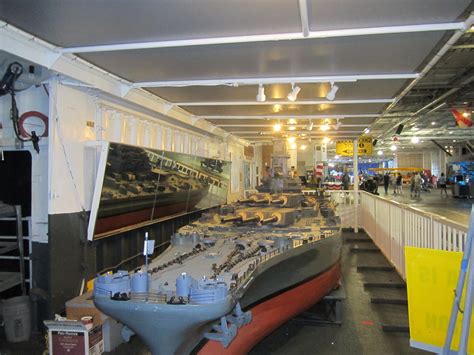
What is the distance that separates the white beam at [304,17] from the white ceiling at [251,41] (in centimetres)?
1

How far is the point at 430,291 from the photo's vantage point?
149 inches

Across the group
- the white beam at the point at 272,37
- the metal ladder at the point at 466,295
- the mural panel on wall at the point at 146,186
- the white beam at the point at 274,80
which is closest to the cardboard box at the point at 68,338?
the mural panel on wall at the point at 146,186

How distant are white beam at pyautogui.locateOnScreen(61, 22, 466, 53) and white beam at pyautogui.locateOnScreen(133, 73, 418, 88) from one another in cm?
145

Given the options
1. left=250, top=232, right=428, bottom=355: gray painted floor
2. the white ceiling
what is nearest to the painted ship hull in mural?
left=250, top=232, right=428, bottom=355: gray painted floor

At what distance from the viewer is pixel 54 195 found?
466 cm

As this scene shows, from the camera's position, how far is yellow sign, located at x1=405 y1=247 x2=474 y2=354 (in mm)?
3676

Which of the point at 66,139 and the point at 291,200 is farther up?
the point at 66,139

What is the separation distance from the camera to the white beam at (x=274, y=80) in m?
5.40

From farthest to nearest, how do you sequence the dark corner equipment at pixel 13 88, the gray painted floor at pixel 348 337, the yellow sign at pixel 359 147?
the yellow sign at pixel 359 147 < the gray painted floor at pixel 348 337 < the dark corner equipment at pixel 13 88

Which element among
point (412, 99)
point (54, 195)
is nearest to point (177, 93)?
point (54, 195)

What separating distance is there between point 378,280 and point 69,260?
539cm

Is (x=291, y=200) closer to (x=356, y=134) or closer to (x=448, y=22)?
(x=448, y=22)

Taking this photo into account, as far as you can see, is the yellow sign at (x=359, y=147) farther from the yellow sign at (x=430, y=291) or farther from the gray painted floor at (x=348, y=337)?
the yellow sign at (x=430, y=291)

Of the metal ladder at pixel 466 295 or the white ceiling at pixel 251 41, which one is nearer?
the metal ladder at pixel 466 295
